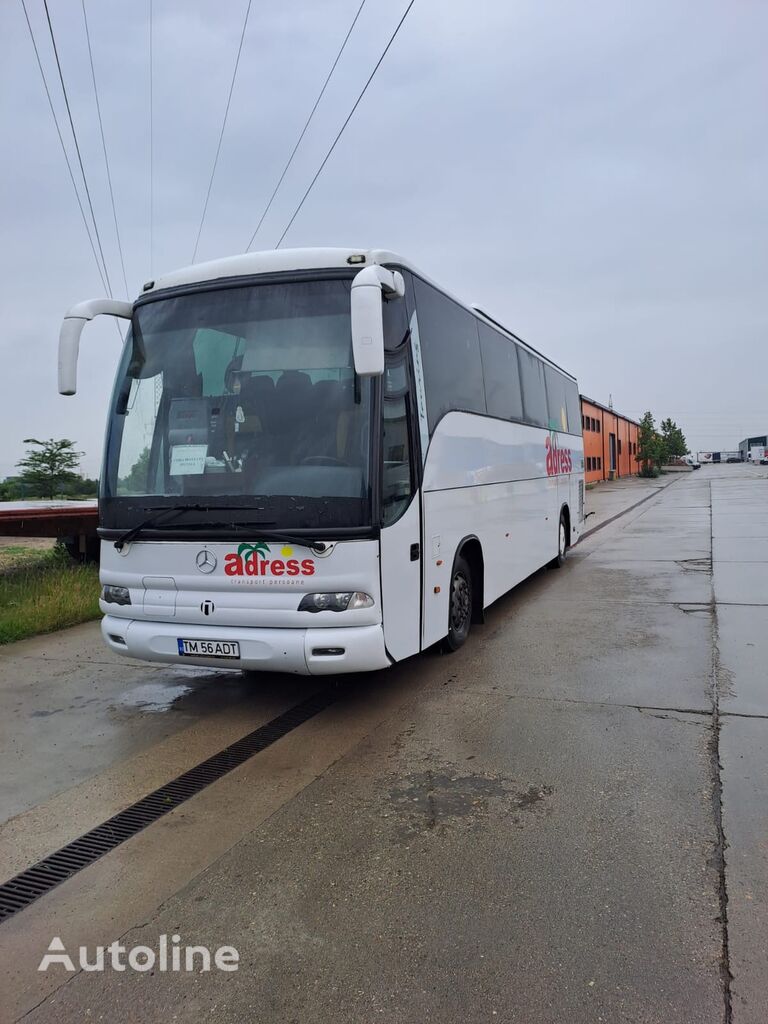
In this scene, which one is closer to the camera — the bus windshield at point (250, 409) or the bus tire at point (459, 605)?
the bus windshield at point (250, 409)

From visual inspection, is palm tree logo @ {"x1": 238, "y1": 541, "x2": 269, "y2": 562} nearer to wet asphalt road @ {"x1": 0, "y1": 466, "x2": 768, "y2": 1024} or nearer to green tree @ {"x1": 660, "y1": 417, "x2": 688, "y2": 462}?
wet asphalt road @ {"x1": 0, "y1": 466, "x2": 768, "y2": 1024}

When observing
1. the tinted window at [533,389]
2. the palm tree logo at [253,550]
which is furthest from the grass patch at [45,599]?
the tinted window at [533,389]

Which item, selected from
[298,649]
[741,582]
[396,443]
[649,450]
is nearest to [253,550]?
[298,649]

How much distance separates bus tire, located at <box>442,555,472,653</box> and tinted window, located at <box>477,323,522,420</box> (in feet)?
6.28

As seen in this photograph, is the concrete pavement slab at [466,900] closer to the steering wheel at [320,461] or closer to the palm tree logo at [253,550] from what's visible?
the palm tree logo at [253,550]

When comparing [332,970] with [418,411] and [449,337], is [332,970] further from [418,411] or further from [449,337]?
[449,337]

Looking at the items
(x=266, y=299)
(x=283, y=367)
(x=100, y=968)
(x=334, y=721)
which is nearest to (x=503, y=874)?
(x=100, y=968)

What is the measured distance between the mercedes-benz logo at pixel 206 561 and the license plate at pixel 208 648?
1.60ft

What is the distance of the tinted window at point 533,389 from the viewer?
10320 millimetres

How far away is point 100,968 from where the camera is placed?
288 cm

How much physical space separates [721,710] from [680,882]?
7.86 feet

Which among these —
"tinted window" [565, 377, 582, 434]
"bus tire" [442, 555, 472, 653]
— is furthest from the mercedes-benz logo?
"tinted window" [565, 377, 582, 434]

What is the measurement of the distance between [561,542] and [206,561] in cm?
878

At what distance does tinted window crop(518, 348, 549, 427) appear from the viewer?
1032 centimetres
